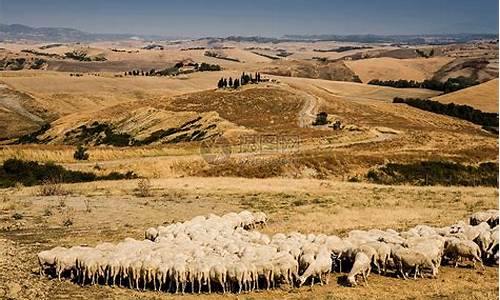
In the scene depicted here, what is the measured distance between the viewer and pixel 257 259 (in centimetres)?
2155

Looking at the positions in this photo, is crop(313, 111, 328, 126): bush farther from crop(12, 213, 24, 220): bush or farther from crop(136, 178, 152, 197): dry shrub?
crop(12, 213, 24, 220): bush

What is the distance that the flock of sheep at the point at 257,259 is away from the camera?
21.2m

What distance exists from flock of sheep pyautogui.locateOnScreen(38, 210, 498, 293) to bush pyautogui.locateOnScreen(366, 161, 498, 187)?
30.5 meters

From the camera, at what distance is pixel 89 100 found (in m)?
171

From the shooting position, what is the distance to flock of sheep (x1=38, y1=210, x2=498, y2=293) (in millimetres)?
21172

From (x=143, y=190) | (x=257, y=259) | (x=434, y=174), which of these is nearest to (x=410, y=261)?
(x=257, y=259)

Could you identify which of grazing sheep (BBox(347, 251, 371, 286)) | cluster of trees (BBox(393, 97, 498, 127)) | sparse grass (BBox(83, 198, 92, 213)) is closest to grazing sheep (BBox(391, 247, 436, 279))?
grazing sheep (BBox(347, 251, 371, 286))

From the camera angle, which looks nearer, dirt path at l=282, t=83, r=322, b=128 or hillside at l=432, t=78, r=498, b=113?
dirt path at l=282, t=83, r=322, b=128

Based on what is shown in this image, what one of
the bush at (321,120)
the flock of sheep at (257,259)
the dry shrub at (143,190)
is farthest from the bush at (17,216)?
the bush at (321,120)

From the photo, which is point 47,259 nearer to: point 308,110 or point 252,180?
point 252,180

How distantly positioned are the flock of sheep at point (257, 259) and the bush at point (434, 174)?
100 ft

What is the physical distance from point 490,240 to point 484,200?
59.7 feet

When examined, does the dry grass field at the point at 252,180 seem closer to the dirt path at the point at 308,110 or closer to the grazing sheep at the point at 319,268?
the dirt path at the point at 308,110

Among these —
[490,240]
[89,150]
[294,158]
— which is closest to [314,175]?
[294,158]
